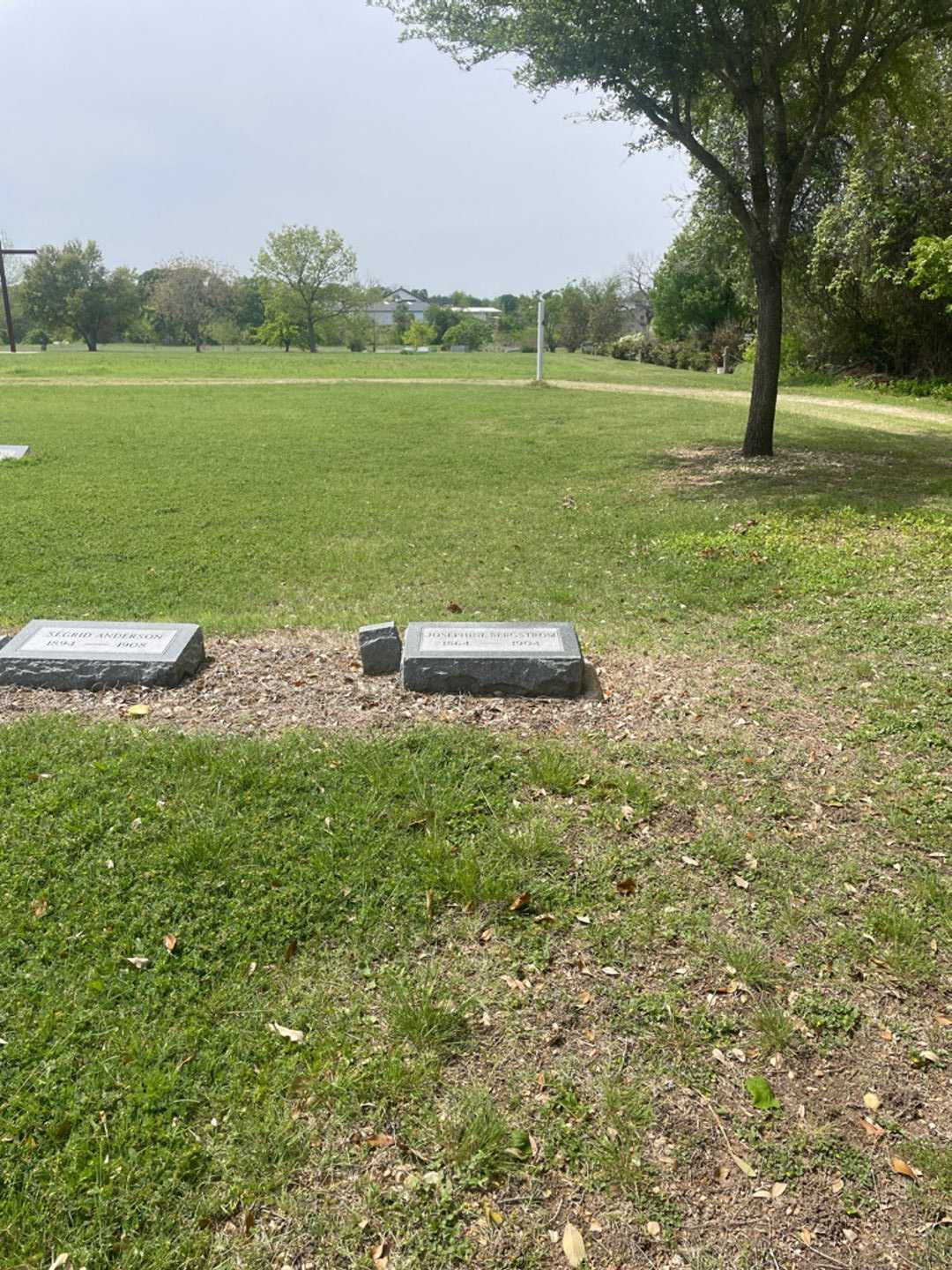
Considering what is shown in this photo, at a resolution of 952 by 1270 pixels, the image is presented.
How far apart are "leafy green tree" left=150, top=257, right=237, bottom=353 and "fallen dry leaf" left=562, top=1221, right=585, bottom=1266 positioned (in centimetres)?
6382

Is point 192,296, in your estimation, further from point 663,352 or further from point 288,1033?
point 288,1033

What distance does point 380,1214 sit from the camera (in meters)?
2.15

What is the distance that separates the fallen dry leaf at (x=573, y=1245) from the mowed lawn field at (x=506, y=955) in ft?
0.04

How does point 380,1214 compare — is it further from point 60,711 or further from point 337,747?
point 60,711

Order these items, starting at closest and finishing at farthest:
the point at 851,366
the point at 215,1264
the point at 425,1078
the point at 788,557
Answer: the point at 215,1264 → the point at 425,1078 → the point at 788,557 → the point at 851,366

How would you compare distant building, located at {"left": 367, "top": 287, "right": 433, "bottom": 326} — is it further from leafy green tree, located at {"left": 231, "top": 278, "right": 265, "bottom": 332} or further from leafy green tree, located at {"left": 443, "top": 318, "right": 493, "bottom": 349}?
leafy green tree, located at {"left": 443, "top": 318, "right": 493, "bottom": 349}

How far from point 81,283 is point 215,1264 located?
2593 inches

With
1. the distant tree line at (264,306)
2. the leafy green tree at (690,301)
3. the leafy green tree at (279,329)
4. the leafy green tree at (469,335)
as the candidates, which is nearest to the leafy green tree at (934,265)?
the leafy green tree at (690,301)

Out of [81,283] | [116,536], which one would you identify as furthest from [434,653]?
[81,283]

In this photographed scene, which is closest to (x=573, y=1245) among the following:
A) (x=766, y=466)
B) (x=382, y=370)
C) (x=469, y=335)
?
(x=766, y=466)

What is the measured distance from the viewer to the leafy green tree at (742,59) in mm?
9516

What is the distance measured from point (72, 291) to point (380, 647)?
6296cm

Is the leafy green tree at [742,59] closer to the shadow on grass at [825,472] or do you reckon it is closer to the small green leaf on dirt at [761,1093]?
the shadow on grass at [825,472]

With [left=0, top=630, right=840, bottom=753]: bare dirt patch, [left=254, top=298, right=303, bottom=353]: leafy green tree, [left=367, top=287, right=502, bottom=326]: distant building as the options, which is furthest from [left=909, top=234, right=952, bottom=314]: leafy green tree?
[left=367, top=287, right=502, bottom=326]: distant building
